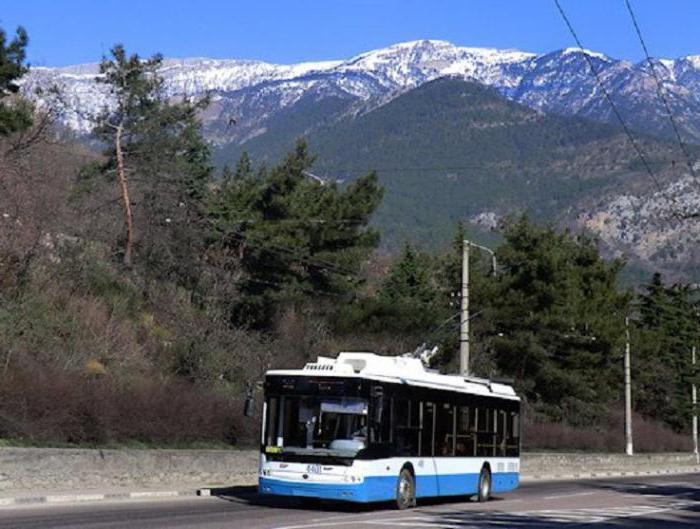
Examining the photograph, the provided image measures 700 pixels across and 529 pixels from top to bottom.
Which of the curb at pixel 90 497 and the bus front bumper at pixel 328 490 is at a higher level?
the bus front bumper at pixel 328 490

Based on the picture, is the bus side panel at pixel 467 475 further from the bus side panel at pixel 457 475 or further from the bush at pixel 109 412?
the bush at pixel 109 412

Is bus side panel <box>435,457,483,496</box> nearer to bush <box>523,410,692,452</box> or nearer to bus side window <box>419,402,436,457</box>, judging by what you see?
bus side window <box>419,402,436,457</box>

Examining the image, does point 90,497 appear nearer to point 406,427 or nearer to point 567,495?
point 406,427

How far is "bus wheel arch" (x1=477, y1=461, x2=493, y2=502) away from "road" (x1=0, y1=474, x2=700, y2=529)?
1.29ft

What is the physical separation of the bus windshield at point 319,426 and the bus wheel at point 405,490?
6.41 ft

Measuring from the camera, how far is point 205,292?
5328cm

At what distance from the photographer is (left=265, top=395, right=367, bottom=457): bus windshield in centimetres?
2429

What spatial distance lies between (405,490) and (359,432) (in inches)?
92.7

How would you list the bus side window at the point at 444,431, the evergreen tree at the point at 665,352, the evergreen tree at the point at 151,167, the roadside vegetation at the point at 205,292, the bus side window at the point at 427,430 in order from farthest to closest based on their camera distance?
the evergreen tree at the point at 665,352, the evergreen tree at the point at 151,167, the roadside vegetation at the point at 205,292, the bus side window at the point at 444,431, the bus side window at the point at 427,430

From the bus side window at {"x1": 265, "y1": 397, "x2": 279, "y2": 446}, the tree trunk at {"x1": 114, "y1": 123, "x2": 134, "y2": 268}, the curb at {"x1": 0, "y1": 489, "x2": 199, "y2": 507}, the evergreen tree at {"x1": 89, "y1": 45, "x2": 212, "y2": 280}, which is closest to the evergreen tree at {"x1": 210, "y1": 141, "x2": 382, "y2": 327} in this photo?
the evergreen tree at {"x1": 89, "y1": 45, "x2": 212, "y2": 280}

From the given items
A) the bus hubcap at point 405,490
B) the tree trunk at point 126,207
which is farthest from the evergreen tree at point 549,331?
the bus hubcap at point 405,490

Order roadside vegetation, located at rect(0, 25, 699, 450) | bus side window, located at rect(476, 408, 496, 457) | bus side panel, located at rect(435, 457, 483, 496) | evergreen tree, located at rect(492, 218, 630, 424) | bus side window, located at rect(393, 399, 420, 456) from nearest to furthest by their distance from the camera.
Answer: bus side window, located at rect(393, 399, 420, 456) < bus side panel, located at rect(435, 457, 483, 496) < bus side window, located at rect(476, 408, 496, 457) < roadside vegetation, located at rect(0, 25, 699, 450) < evergreen tree, located at rect(492, 218, 630, 424)

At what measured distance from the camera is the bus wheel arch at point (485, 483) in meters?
30.4

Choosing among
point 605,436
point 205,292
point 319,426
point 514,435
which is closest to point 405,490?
point 319,426
